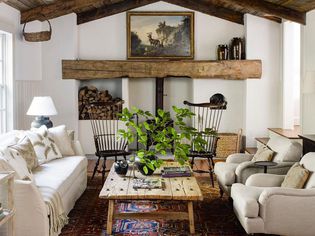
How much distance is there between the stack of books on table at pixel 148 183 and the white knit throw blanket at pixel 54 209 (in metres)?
0.71

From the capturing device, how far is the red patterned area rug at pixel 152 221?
171 inches

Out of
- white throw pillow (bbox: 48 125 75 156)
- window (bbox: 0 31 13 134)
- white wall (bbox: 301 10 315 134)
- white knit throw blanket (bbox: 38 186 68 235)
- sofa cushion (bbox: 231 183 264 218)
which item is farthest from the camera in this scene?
window (bbox: 0 31 13 134)

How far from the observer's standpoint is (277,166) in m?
4.87

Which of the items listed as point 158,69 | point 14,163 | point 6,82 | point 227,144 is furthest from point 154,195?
point 227,144

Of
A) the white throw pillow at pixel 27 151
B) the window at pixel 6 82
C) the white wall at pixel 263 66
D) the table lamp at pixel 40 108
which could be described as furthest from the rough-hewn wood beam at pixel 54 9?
the white throw pillow at pixel 27 151

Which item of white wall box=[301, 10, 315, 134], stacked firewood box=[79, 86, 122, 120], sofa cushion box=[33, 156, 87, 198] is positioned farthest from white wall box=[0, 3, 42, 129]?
white wall box=[301, 10, 315, 134]

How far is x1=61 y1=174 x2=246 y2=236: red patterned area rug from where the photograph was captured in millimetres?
4355

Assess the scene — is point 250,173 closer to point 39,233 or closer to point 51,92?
point 39,233

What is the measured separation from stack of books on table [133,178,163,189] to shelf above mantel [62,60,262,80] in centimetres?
Result: 396

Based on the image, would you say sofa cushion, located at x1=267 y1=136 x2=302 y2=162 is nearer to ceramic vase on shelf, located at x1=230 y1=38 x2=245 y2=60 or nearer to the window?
ceramic vase on shelf, located at x1=230 y1=38 x2=245 y2=60

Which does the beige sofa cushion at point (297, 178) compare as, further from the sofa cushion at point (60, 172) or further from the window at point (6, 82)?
the window at point (6, 82)

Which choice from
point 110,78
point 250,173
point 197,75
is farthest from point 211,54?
point 250,173

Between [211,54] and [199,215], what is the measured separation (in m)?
4.49

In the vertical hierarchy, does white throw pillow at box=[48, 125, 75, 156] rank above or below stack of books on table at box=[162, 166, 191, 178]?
above
